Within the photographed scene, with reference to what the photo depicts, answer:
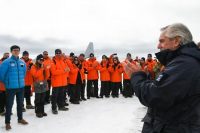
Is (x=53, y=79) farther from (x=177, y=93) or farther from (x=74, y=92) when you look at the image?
(x=177, y=93)

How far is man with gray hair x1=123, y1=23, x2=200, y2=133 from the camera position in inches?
79.2

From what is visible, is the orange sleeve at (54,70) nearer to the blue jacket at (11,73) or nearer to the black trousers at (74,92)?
the blue jacket at (11,73)

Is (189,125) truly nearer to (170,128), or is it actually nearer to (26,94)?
(170,128)

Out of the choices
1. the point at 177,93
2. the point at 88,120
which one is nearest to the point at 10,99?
the point at 88,120

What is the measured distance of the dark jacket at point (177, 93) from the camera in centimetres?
201

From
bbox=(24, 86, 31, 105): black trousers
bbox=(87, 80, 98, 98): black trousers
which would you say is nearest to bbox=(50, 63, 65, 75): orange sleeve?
bbox=(24, 86, 31, 105): black trousers

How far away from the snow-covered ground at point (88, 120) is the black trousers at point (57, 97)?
0.35 m

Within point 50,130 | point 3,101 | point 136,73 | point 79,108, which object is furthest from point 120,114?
point 136,73

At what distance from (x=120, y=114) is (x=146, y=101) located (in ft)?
25.5

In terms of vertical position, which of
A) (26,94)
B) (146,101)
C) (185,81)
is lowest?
(26,94)

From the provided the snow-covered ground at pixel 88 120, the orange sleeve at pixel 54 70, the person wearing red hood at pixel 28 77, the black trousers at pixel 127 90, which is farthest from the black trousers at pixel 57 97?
the black trousers at pixel 127 90

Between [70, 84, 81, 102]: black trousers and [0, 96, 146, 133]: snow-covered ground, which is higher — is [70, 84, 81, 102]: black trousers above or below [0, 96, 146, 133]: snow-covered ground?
above

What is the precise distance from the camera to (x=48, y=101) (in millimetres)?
11773

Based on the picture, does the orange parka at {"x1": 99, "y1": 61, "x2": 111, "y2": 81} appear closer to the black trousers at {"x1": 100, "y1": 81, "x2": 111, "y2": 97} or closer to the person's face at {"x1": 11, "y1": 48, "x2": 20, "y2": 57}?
the black trousers at {"x1": 100, "y1": 81, "x2": 111, "y2": 97}
